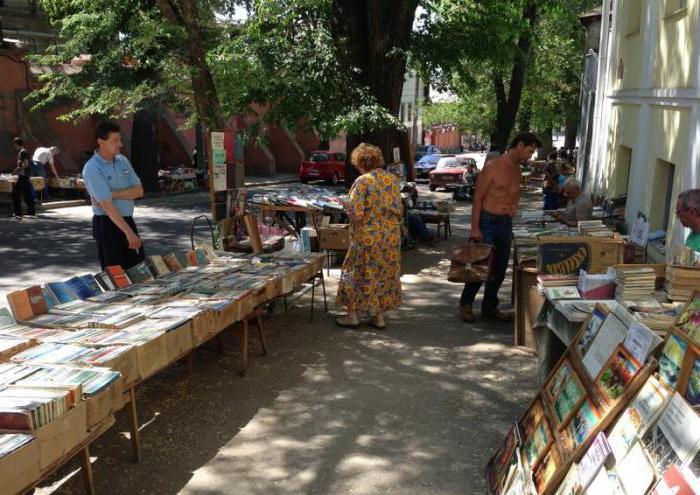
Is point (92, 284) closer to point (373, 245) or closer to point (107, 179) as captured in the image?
point (107, 179)

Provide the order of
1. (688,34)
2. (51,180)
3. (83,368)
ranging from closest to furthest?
1. (83,368)
2. (688,34)
3. (51,180)

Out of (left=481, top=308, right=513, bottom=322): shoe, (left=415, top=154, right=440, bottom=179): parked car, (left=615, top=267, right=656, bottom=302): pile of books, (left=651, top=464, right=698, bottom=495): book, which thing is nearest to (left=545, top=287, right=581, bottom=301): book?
(left=615, top=267, right=656, bottom=302): pile of books

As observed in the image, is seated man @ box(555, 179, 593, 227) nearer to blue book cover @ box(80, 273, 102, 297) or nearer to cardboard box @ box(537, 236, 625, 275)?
cardboard box @ box(537, 236, 625, 275)

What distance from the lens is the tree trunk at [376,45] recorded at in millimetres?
10688

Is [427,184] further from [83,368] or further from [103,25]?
[83,368]

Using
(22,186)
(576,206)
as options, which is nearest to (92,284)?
(576,206)

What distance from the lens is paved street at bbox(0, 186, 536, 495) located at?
146 inches

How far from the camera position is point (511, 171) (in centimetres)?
630

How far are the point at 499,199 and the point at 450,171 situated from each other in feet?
61.8

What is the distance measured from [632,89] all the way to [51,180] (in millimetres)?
15556

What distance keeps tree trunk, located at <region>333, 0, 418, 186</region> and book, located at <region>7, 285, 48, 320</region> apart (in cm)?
696

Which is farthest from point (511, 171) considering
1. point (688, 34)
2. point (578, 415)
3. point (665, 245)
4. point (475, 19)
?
point (475, 19)

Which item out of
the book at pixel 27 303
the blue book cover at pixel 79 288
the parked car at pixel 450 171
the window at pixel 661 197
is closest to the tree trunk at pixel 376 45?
the window at pixel 661 197

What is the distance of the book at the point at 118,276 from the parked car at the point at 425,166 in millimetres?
24921
